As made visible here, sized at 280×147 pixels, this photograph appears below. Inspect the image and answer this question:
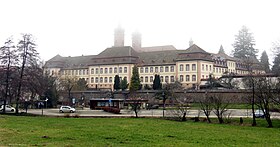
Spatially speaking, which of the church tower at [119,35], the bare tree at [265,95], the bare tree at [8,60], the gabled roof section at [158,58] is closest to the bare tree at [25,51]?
the bare tree at [8,60]

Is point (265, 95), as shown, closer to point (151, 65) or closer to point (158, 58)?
point (151, 65)

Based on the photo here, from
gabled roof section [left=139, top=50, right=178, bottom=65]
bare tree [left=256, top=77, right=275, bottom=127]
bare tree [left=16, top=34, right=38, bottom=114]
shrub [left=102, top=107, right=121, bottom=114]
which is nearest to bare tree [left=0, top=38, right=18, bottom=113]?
bare tree [left=16, top=34, right=38, bottom=114]

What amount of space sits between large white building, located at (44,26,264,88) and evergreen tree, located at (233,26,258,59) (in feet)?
12.3

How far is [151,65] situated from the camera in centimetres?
8881

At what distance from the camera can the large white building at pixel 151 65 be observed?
81.6m

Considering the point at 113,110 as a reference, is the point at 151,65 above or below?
above

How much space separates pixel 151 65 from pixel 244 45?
83.2 feet

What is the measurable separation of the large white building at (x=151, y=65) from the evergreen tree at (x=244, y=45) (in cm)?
374

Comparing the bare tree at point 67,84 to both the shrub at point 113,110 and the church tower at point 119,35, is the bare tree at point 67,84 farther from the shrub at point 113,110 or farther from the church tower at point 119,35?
the church tower at point 119,35

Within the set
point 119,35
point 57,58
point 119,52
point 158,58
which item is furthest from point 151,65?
point 119,35

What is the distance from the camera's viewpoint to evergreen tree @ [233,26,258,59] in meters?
94.6

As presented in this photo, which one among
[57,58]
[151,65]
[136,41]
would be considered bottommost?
[151,65]

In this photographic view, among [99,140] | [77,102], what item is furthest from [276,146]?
[77,102]

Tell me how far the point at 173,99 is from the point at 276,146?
45516 millimetres
